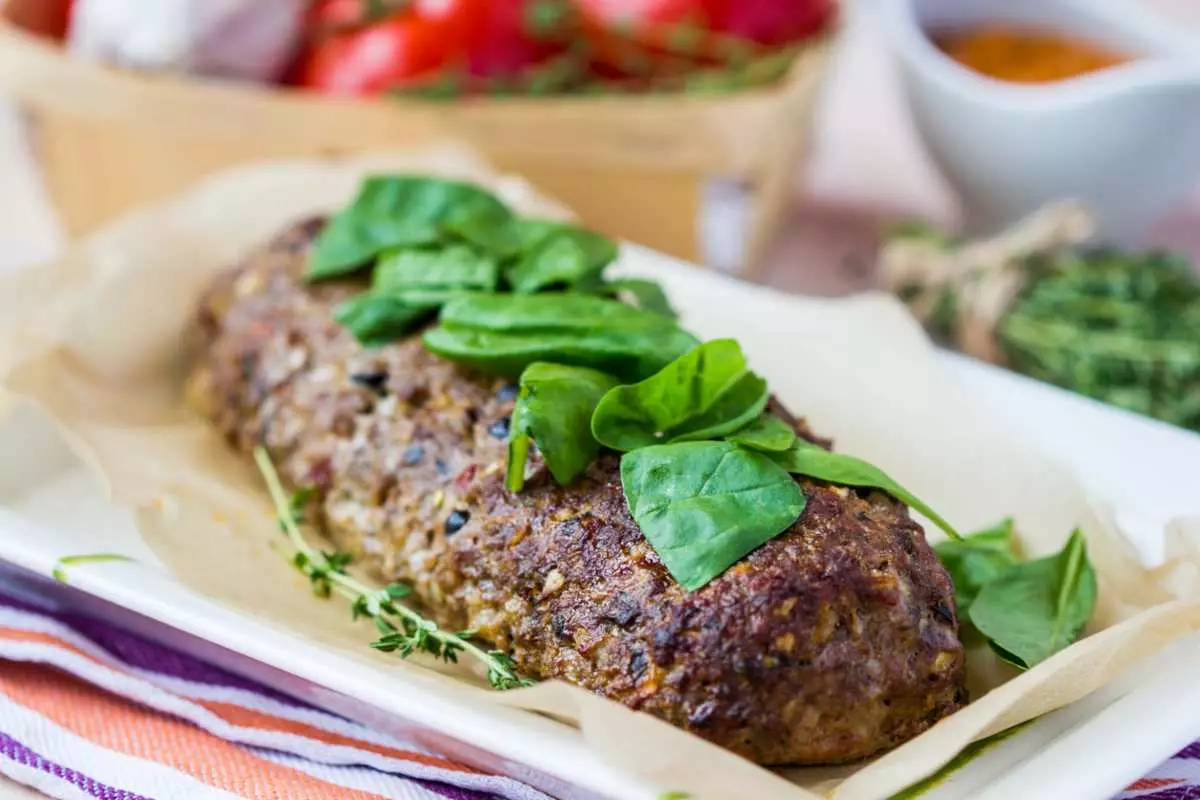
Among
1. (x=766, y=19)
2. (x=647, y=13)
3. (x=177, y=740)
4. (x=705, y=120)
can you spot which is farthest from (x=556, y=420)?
(x=766, y=19)

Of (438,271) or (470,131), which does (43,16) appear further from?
(438,271)

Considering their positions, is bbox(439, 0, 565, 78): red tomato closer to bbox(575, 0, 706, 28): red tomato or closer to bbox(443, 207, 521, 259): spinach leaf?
bbox(575, 0, 706, 28): red tomato

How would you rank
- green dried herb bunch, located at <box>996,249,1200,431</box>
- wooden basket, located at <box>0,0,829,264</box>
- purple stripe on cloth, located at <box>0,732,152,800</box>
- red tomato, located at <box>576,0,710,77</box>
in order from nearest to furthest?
purple stripe on cloth, located at <box>0,732,152,800</box>, green dried herb bunch, located at <box>996,249,1200,431</box>, wooden basket, located at <box>0,0,829,264</box>, red tomato, located at <box>576,0,710,77</box>

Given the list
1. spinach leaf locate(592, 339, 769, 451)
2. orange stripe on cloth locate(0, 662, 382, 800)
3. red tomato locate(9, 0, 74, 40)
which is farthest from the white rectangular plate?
red tomato locate(9, 0, 74, 40)

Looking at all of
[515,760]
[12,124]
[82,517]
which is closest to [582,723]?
[515,760]

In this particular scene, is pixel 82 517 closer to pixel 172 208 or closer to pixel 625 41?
pixel 172 208

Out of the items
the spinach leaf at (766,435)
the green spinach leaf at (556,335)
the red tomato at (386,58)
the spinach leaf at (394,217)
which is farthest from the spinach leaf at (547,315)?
the red tomato at (386,58)
